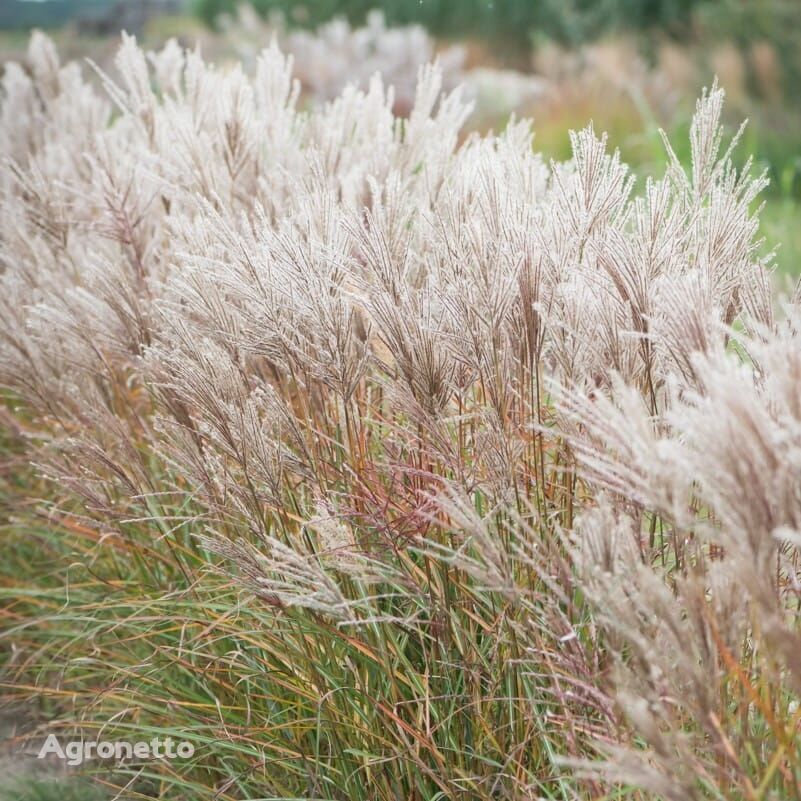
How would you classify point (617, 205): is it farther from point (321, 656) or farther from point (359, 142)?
point (359, 142)

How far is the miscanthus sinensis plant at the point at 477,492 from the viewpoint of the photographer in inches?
54.3

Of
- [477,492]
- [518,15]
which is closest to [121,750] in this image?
[477,492]

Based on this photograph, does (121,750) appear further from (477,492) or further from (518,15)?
(518,15)

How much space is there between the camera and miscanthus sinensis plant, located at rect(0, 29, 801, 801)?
1379 millimetres

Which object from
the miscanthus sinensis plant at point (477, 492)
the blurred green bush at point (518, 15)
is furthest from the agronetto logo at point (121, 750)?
the blurred green bush at point (518, 15)

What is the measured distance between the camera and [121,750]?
2.31m

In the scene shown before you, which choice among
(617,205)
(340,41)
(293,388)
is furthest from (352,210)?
(340,41)

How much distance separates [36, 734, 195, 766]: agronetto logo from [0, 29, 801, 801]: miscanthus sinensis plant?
0.17ft

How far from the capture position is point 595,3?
46.4 ft

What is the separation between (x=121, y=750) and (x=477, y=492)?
0.98 meters

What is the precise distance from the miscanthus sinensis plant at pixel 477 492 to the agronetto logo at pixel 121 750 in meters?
0.05

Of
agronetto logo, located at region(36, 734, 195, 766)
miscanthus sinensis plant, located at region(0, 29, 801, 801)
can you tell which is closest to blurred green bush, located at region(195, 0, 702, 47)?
miscanthus sinensis plant, located at region(0, 29, 801, 801)

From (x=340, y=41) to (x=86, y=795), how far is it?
9155mm

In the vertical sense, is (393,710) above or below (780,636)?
below
